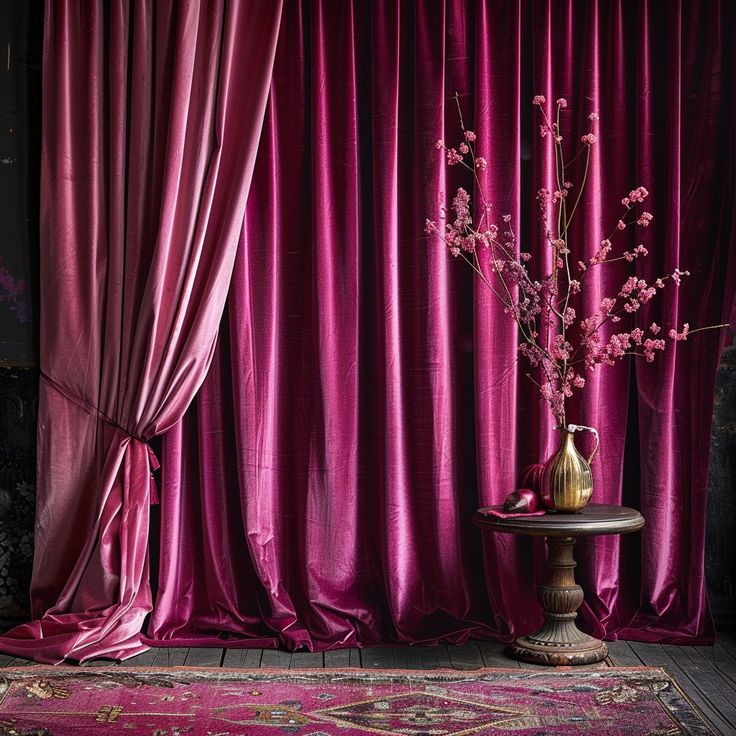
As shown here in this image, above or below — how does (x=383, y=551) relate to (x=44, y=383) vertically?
below

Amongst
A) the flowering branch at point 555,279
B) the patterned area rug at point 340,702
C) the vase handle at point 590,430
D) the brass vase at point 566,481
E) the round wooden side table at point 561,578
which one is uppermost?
the flowering branch at point 555,279

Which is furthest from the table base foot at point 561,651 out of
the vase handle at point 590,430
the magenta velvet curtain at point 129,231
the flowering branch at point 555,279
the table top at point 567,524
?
the magenta velvet curtain at point 129,231

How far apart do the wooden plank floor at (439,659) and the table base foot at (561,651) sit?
29mm

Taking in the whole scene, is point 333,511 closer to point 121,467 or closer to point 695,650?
point 121,467

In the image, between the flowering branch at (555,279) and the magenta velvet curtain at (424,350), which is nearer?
the flowering branch at (555,279)

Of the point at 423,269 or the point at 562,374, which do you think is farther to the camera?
the point at 423,269

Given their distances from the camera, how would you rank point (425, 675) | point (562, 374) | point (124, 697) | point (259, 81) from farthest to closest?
point (259, 81) < point (562, 374) < point (425, 675) < point (124, 697)

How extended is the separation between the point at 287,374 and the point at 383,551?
0.72 m

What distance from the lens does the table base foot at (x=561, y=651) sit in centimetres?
313

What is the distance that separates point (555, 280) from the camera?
10.7 feet

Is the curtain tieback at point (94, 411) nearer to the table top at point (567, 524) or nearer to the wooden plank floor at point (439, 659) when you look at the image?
the wooden plank floor at point (439, 659)

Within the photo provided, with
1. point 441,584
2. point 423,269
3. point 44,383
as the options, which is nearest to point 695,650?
point 441,584

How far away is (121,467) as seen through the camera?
11.3ft

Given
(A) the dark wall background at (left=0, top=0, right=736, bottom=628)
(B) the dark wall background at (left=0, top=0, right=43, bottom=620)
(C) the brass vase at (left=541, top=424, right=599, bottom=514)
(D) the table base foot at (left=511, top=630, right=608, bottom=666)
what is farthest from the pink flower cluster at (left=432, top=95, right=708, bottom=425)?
(B) the dark wall background at (left=0, top=0, right=43, bottom=620)
